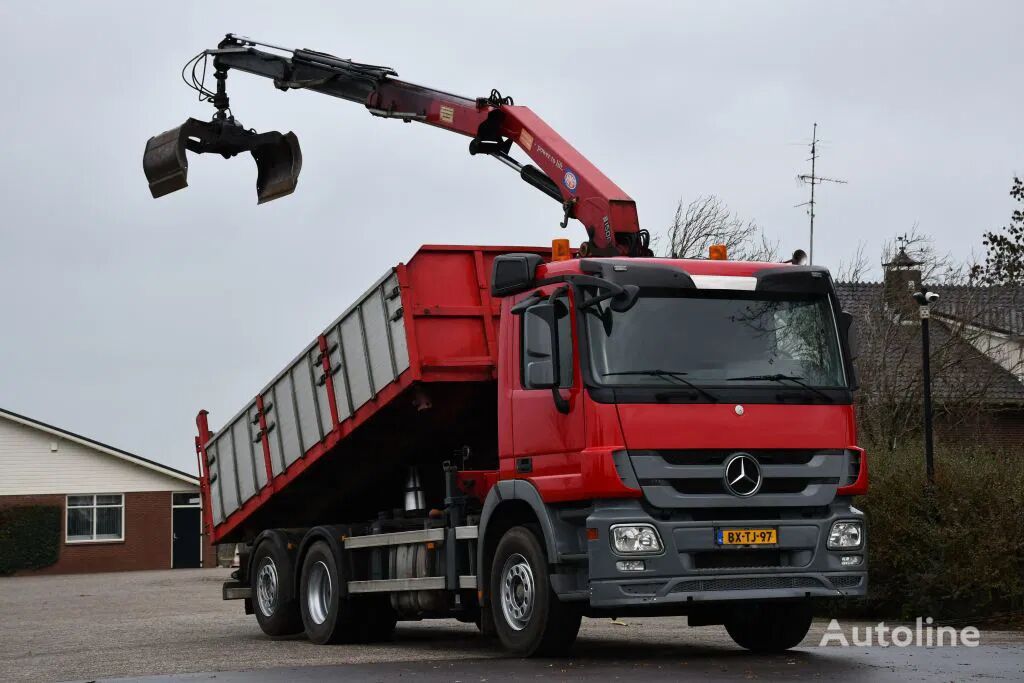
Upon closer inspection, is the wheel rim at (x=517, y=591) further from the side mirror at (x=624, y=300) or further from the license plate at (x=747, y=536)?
the side mirror at (x=624, y=300)

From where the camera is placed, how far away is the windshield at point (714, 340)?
10742 mm

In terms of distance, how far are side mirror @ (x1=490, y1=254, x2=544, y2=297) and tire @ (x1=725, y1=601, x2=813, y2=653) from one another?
3.00m

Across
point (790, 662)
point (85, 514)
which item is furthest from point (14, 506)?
point (790, 662)

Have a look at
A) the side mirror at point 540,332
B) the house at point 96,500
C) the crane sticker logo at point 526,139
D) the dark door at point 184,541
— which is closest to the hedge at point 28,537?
the house at point 96,500

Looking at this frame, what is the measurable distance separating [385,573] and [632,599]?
3808 millimetres

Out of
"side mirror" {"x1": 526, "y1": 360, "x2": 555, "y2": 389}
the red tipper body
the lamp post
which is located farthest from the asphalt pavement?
the lamp post

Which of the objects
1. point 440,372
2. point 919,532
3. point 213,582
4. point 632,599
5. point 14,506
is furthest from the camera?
point 14,506

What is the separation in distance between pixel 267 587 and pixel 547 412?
227 inches

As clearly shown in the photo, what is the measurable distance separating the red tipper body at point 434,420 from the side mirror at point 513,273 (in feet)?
0.29

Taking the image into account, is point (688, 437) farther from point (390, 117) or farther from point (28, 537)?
point (28, 537)

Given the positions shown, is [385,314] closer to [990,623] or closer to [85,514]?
[990,623]

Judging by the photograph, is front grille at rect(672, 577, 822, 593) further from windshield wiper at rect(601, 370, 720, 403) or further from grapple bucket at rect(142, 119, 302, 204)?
grapple bucket at rect(142, 119, 302, 204)

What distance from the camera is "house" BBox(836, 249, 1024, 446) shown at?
29359 millimetres

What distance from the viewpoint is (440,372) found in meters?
12.5
